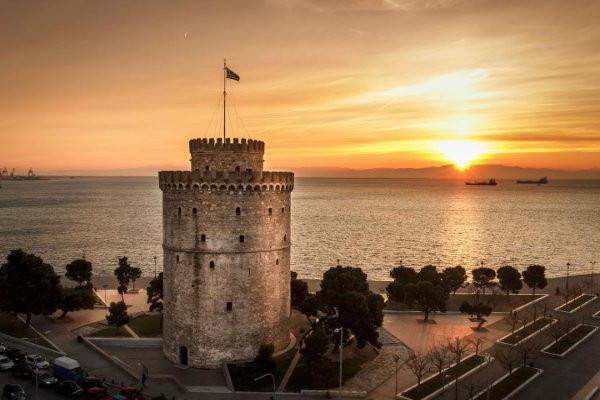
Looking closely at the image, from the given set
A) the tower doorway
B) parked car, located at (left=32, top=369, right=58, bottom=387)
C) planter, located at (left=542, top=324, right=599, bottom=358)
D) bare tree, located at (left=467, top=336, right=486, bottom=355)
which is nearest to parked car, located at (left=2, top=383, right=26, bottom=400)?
parked car, located at (left=32, top=369, right=58, bottom=387)

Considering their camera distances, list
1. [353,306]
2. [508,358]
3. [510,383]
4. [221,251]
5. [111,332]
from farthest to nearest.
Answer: [111,332] < [508,358] < [353,306] < [221,251] < [510,383]

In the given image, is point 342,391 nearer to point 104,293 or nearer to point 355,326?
point 355,326

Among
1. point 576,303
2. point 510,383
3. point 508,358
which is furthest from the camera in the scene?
point 576,303

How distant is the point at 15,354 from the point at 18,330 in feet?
32.0

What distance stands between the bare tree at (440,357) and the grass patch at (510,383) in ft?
13.3

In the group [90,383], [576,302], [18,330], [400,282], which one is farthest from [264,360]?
[576,302]

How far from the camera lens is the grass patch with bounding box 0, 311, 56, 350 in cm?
4841

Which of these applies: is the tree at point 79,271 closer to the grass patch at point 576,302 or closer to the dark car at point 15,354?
the dark car at point 15,354

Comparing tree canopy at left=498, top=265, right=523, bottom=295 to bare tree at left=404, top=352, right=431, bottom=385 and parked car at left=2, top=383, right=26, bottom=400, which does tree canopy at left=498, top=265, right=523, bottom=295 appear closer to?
bare tree at left=404, top=352, right=431, bottom=385

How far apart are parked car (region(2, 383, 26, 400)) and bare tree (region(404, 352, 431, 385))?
2794cm

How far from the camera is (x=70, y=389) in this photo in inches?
1422

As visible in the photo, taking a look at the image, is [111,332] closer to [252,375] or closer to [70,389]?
[70,389]

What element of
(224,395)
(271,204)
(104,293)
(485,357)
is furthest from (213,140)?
(104,293)

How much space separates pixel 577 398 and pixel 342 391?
57.6 ft
